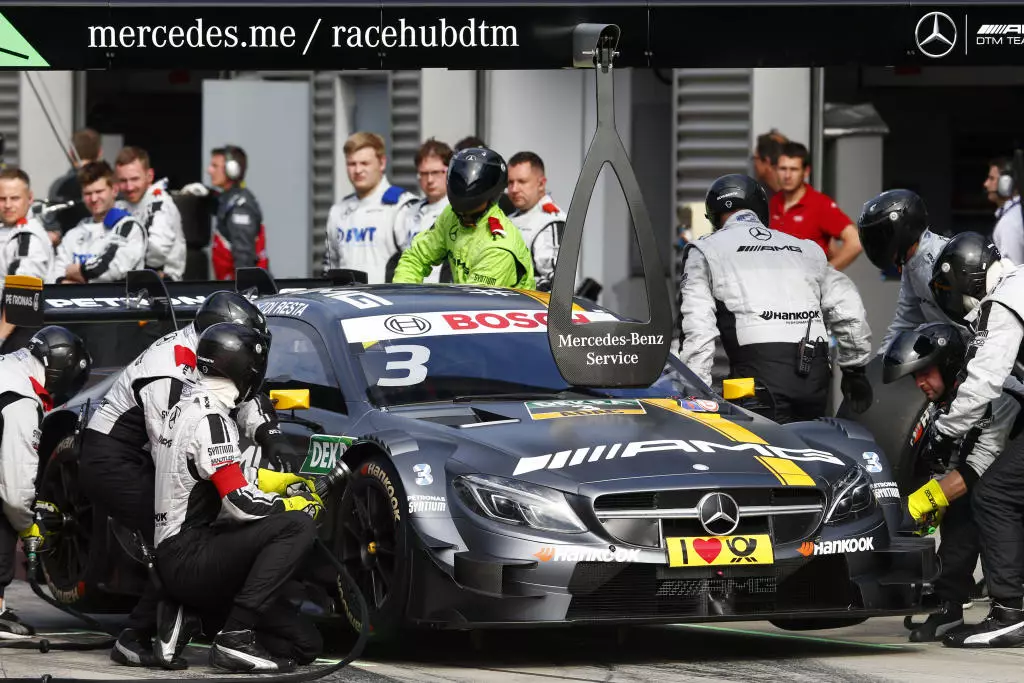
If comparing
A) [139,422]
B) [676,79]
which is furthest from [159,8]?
[676,79]

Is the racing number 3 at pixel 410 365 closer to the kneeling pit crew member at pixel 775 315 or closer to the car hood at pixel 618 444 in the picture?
the car hood at pixel 618 444

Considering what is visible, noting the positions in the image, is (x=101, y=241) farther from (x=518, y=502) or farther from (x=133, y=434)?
(x=518, y=502)

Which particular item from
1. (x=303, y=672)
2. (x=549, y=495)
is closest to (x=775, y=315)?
(x=549, y=495)

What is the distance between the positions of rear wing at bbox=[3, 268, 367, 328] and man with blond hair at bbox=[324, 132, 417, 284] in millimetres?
2418

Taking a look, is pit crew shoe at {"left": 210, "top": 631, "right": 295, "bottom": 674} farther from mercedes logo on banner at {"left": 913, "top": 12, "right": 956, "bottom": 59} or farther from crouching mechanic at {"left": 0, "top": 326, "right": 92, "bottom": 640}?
mercedes logo on banner at {"left": 913, "top": 12, "right": 956, "bottom": 59}

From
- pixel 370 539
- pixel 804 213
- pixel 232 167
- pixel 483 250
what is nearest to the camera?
pixel 370 539

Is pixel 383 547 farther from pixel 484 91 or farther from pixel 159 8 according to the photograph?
pixel 484 91

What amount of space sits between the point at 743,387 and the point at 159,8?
312 cm

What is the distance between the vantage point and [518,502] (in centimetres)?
714

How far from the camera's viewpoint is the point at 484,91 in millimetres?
16844

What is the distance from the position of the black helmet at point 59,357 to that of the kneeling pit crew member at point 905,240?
3584 millimetres

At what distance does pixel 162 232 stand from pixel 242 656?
21.6ft

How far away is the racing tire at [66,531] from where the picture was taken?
8.80 metres

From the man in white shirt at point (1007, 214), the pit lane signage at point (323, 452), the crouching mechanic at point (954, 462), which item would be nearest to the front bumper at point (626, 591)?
the pit lane signage at point (323, 452)
